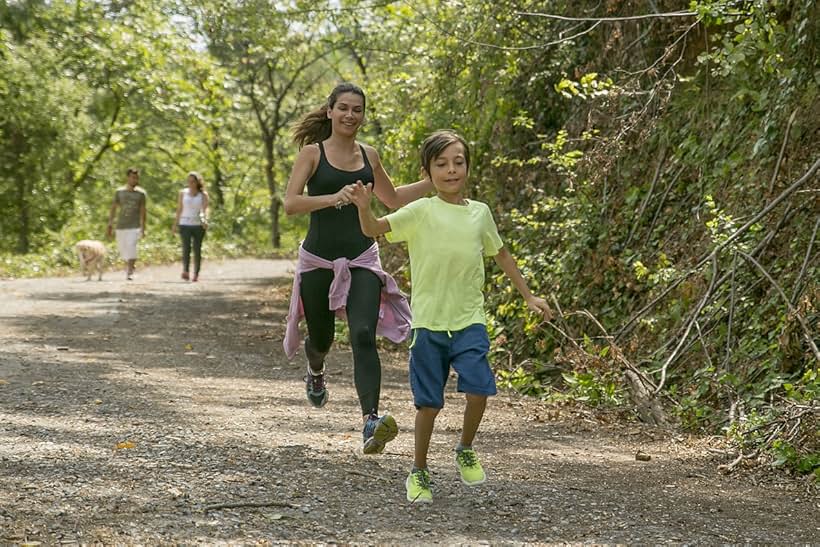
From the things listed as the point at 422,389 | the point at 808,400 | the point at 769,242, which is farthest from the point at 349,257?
the point at 769,242

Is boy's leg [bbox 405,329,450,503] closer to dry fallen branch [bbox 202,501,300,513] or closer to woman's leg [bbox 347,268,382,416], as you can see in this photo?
dry fallen branch [bbox 202,501,300,513]

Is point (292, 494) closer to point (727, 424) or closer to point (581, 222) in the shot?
point (727, 424)

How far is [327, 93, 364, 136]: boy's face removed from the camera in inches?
243

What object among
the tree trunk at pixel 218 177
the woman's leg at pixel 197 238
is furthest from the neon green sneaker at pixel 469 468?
the tree trunk at pixel 218 177

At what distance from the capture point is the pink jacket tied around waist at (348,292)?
6.27 m

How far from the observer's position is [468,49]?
40.3ft

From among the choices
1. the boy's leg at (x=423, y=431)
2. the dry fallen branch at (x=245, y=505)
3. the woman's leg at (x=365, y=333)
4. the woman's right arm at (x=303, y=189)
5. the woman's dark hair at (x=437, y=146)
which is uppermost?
the woman's dark hair at (x=437, y=146)

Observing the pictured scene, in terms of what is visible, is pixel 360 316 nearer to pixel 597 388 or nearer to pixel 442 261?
pixel 442 261

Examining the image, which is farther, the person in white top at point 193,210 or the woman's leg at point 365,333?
the person in white top at point 193,210

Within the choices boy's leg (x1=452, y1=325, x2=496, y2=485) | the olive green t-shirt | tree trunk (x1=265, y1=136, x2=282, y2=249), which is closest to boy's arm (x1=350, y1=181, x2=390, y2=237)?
boy's leg (x1=452, y1=325, x2=496, y2=485)

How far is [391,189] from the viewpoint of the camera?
647 centimetres

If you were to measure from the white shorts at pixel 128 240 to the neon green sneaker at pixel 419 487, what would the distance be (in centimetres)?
1524

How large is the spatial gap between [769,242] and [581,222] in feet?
8.65

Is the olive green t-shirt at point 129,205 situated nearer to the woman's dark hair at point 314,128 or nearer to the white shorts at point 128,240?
the white shorts at point 128,240
